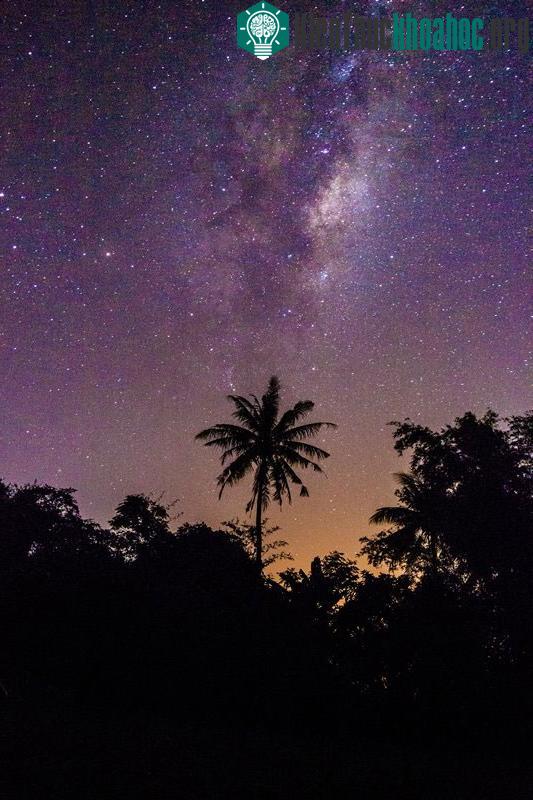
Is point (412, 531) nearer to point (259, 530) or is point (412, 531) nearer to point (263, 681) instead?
point (259, 530)

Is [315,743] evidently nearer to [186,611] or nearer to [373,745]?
[373,745]

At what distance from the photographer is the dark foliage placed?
7.20 m

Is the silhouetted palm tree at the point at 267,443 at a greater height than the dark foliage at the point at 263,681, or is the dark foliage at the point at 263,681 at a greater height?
the silhouetted palm tree at the point at 267,443

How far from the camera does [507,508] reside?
1345 cm

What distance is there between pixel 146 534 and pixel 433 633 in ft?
41.2

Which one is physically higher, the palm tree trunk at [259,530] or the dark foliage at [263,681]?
the palm tree trunk at [259,530]

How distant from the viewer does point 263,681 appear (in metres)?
9.87

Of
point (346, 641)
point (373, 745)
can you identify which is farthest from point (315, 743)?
point (346, 641)

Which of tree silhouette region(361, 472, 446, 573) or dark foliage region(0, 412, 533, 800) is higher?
tree silhouette region(361, 472, 446, 573)

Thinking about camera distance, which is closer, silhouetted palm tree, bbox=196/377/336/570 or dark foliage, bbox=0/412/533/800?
dark foliage, bbox=0/412/533/800

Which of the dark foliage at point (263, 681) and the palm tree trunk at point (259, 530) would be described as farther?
the palm tree trunk at point (259, 530)

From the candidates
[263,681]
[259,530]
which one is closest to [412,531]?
[259,530]

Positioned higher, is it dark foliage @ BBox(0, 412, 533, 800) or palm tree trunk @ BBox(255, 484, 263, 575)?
palm tree trunk @ BBox(255, 484, 263, 575)

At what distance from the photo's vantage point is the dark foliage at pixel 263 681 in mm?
7199
